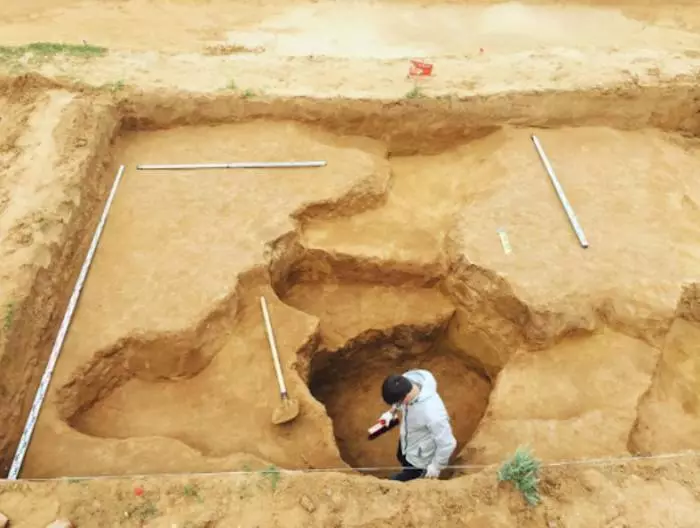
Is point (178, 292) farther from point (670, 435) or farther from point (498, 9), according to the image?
point (498, 9)

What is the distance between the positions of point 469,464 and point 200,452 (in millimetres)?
2156

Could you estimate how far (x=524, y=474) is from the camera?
4.48 metres

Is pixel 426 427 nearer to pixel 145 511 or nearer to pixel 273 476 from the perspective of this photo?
pixel 273 476

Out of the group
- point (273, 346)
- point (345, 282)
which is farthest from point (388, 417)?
point (345, 282)

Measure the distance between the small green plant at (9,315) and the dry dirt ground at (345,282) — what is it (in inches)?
0.9

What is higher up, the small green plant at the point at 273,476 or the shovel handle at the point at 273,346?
the small green plant at the point at 273,476

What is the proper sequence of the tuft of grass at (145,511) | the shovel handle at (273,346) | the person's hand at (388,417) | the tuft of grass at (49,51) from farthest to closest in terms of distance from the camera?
the tuft of grass at (49,51) → the shovel handle at (273,346) → the person's hand at (388,417) → the tuft of grass at (145,511)

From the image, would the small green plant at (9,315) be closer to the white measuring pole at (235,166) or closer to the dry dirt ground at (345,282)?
the dry dirt ground at (345,282)

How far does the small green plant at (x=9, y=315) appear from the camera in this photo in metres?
5.30

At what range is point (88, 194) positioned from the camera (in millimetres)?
6832

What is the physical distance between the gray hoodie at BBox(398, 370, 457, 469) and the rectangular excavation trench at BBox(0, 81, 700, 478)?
0.64 m

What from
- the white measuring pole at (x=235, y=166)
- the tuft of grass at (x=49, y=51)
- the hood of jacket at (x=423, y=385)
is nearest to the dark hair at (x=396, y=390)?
the hood of jacket at (x=423, y=385)

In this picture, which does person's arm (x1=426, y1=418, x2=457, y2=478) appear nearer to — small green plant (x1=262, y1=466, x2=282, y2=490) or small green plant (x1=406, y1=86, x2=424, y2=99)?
small green plant (x1=262, y1=466, x2=282, y2=490)

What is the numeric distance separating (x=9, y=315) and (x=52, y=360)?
1.74ft
